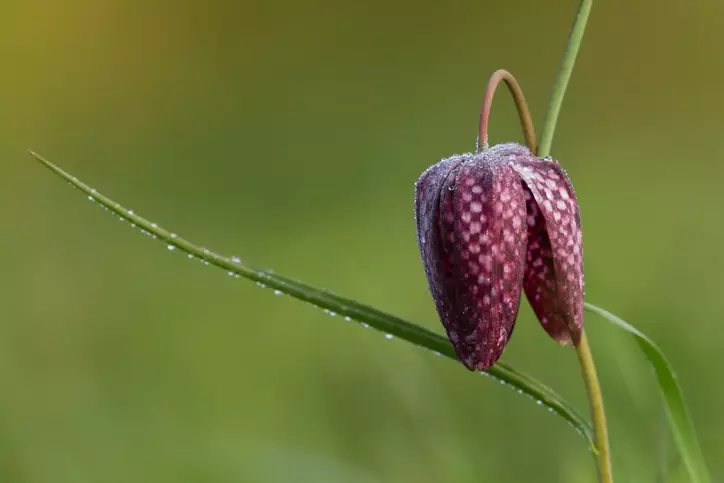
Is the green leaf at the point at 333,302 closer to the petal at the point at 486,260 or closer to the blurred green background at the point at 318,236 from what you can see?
the petal at the point at 486,260

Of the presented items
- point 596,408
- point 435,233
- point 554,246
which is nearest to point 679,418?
point 596,408

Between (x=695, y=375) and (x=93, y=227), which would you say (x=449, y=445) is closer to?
(x=695, y=375)

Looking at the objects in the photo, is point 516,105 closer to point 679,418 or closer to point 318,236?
point 679,418

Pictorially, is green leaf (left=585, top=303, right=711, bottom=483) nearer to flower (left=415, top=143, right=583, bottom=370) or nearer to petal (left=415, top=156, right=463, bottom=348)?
flower (left=415, top=143, right=583, bottom=370)

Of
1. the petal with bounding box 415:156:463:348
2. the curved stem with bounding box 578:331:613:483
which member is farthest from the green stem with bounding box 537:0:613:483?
the petal with bounding box 415:156:463:348

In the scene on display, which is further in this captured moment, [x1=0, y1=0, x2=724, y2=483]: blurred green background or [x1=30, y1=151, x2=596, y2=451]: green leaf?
[x1=0, y1=0, x2=724, y2=483]: blurred green background

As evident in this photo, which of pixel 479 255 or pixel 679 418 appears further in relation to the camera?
pixel 679 418
